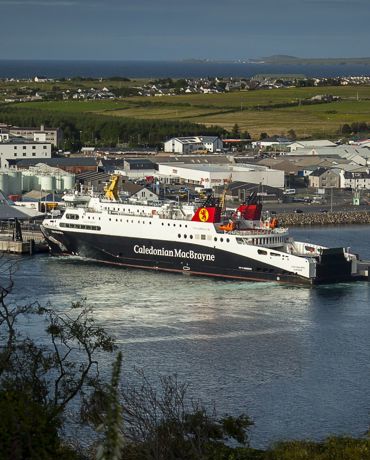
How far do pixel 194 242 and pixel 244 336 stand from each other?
4.47 metres

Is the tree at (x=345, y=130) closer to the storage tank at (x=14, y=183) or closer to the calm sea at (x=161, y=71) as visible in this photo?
the storage tank at (x=14, y=183)

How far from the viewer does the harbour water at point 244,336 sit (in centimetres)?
945

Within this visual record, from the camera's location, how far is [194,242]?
1658 cm

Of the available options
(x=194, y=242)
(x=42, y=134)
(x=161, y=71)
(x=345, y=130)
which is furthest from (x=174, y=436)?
(x=161, y=71)

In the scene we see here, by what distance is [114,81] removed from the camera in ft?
196

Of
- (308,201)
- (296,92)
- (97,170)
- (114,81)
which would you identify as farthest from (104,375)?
(114,81)

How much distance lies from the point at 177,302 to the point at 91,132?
71.1 feet

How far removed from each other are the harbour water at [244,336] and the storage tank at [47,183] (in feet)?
20.5

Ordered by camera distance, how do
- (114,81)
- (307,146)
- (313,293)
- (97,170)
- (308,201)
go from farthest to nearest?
(114,81) → (307,146) → (97,170) → (308,201) → (313,293)

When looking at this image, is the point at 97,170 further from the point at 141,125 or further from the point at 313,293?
the point at 313,293

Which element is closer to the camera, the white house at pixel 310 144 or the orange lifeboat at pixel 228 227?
the orange lifeboat at pixel 228 227

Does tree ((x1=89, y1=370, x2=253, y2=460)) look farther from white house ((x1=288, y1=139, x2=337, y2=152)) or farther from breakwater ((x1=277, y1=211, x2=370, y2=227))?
white house ((x1=288, y1=139, x2=337, y2=152))

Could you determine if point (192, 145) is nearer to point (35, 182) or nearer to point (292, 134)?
point (292, 134)

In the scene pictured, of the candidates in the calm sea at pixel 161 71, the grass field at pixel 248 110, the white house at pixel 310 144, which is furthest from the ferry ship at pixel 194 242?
the calm sea at pixel 161 71
